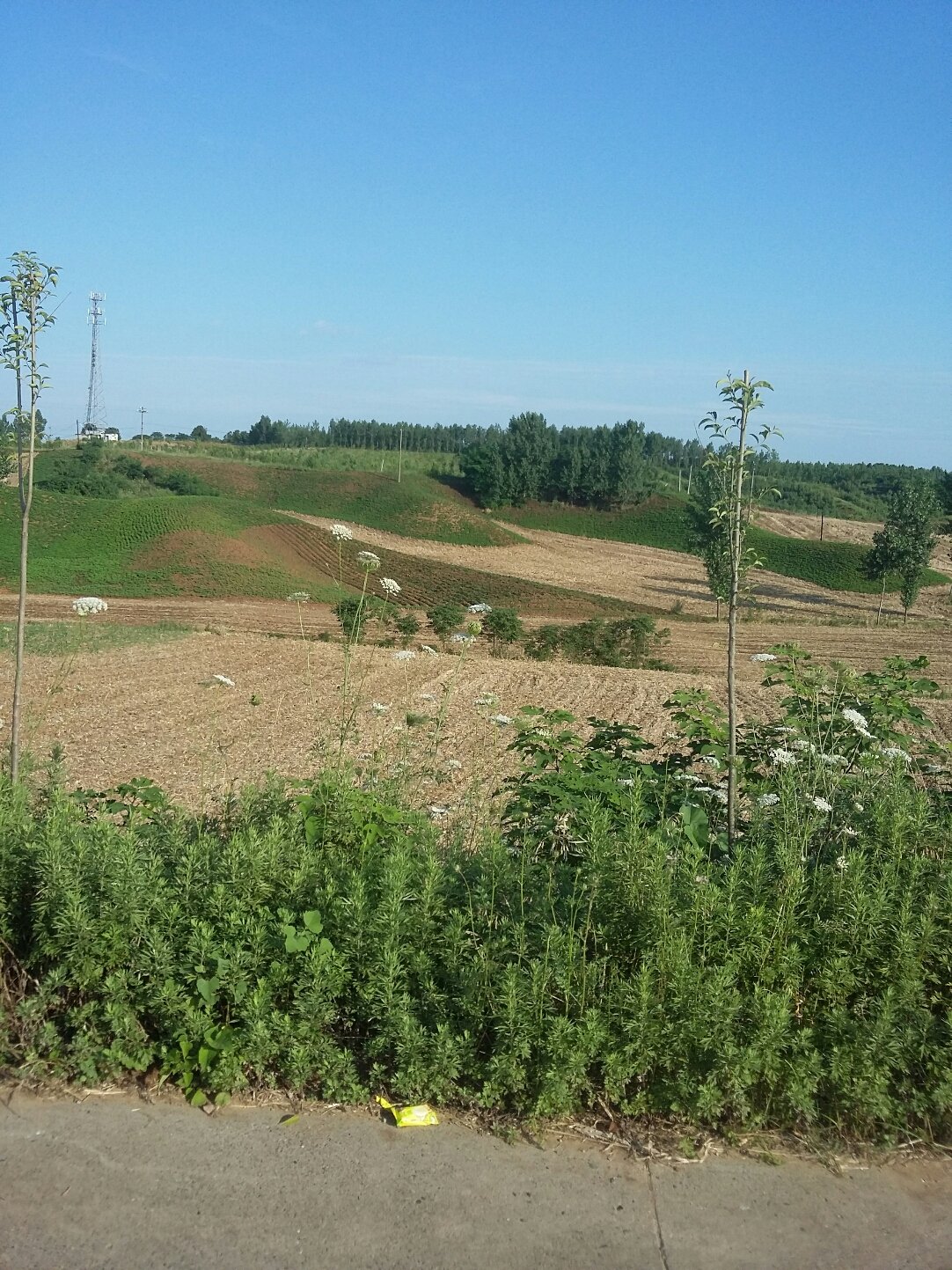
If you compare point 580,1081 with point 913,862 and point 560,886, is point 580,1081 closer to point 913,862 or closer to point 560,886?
point 560,886

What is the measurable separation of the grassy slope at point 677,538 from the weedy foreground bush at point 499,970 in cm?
5609

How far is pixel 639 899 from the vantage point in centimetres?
380

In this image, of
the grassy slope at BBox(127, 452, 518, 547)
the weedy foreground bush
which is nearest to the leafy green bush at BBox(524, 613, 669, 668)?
the weedy foreground bush

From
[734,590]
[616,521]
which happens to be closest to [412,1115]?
[734,590]

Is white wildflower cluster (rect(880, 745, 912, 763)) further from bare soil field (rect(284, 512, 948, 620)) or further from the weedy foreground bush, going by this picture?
bare soil field (rect(284, 512, 948, 620))

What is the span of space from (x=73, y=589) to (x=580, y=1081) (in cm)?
4468

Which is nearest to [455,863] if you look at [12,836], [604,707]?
[12,836]

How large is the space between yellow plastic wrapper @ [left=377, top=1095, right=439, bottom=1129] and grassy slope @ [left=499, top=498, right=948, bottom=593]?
57.0 meters

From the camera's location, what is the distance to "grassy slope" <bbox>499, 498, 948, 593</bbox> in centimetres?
6391

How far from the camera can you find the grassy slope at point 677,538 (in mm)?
63906

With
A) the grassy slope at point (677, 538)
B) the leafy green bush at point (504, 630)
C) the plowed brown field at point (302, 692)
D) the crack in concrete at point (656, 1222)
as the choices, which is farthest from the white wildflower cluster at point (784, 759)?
the grassy slope at point (677, 538)

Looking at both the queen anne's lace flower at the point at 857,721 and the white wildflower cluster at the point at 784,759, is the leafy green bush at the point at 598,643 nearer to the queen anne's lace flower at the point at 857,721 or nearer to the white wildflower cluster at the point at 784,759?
the queen anne's lace flower at the point at 857,721

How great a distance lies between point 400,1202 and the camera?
3074mm

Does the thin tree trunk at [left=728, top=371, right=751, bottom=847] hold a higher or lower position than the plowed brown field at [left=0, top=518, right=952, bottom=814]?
higher
